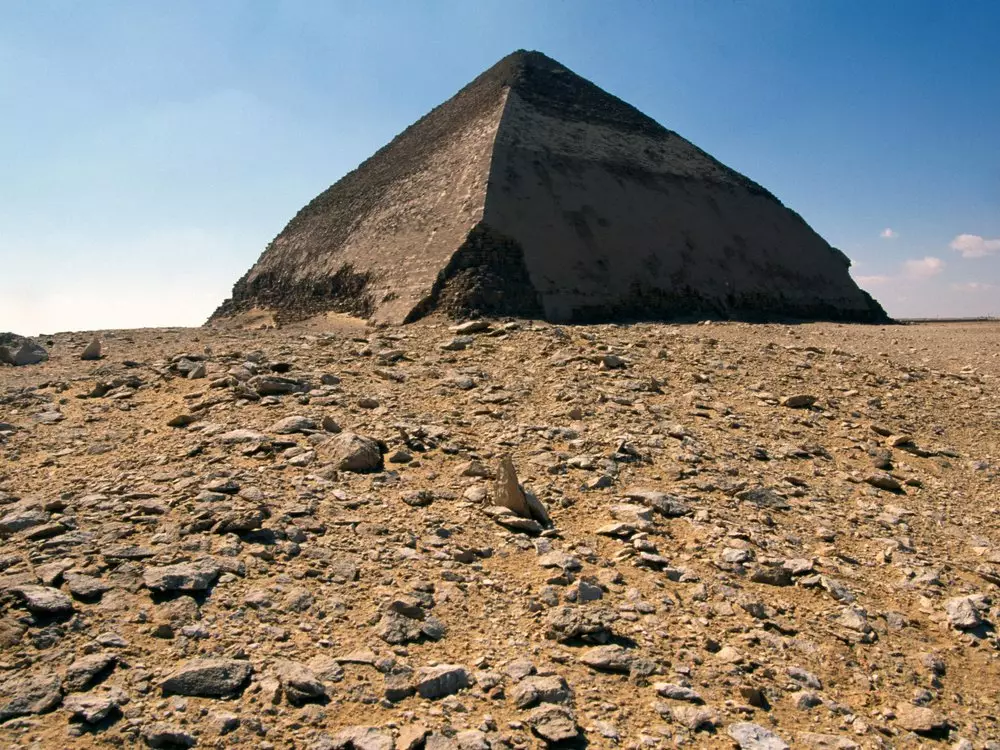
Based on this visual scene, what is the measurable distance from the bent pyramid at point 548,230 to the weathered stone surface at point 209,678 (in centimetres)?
1183

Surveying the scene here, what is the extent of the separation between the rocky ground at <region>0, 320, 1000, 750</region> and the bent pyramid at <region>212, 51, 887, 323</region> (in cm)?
854

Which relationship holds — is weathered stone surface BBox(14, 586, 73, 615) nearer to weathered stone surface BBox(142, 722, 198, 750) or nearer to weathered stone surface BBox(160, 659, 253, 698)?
weathered stone surface BBox(160, 659, 253, 698)

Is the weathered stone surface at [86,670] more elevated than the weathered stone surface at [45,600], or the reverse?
the weathered stone surface at [45,600]

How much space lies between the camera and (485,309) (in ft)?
48.4

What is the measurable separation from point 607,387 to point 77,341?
984cm

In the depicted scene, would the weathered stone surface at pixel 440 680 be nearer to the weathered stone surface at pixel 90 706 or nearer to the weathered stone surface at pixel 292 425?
the weathered stone surface at pixel 90 706

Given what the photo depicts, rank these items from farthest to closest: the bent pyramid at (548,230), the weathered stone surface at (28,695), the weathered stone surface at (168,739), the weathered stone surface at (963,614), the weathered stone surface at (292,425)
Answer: the bent pyramid at (548,230)
the weathered stone surface at (292,425)
the weathered stone surface at (963,614)
the weathered stone surface at (28,695)
the weathered stone surface at (168,739)

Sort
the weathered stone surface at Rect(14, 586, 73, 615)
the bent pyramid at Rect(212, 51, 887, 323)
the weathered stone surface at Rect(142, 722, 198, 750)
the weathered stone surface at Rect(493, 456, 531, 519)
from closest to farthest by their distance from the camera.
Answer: the weathered stone surface at Rect(142, 722, 198, 750) < the weathered stone surface at Rect(14, 586, 73, 615) < the weathered stone surface at Rect(493, 456, 531, 519) < the bent pyramid at Rect(212, 51, 887, 323)

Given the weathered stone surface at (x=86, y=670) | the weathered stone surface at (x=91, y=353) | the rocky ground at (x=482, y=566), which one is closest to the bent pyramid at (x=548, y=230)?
the weathered stone surface at (x=91, y=353)

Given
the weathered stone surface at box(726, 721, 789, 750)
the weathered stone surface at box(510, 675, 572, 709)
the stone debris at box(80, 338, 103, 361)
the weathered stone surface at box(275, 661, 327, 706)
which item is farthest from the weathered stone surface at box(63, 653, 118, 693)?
the stone debris at box(80, 338, 103, 361)

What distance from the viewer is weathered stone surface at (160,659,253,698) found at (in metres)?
2.87

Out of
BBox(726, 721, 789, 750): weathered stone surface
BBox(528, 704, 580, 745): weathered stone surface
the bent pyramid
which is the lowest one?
BBox(726, 721, 789, 750): weathered stone surface

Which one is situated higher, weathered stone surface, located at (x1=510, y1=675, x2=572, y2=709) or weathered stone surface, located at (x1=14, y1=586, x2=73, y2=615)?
weathered stone surface, located at (x1=14, y1=586, x2=73, y2=615)

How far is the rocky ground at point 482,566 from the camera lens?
2926 millimetres
